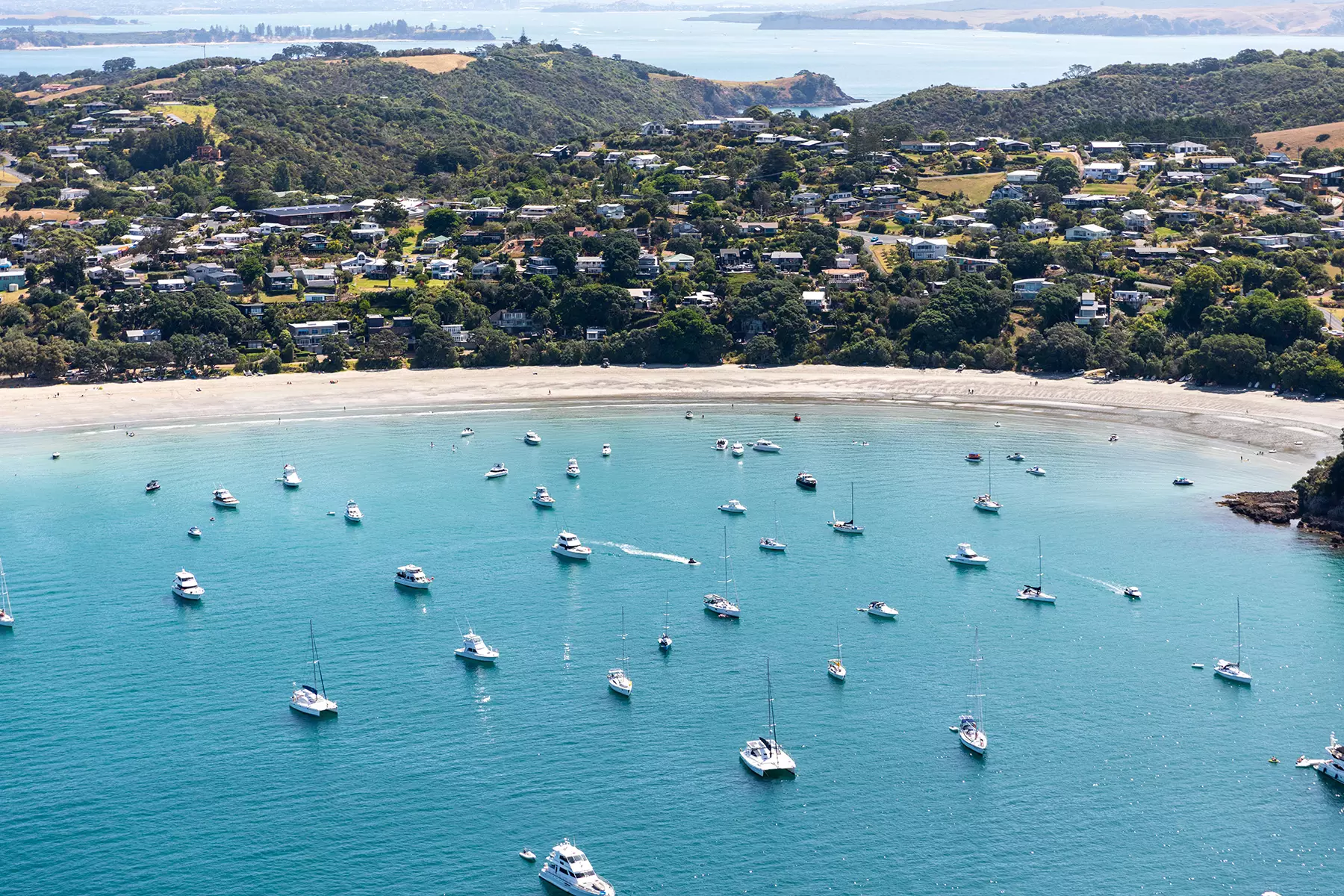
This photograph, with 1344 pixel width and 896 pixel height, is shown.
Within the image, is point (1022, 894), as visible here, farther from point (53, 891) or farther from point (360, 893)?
point (53, 891)

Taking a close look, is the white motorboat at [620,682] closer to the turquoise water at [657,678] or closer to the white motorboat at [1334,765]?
the turquoise water at [657,678]

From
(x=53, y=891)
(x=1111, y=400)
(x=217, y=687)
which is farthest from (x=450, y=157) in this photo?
(x=53, y=891)

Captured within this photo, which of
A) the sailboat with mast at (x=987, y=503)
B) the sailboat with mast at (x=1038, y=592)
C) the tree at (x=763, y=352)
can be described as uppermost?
the tree at (x=763, y=352)

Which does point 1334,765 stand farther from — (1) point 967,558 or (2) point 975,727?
(1) point 967,558

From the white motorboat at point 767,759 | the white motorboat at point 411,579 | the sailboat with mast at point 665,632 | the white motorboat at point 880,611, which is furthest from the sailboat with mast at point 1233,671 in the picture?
the white motorboat at point 411,579

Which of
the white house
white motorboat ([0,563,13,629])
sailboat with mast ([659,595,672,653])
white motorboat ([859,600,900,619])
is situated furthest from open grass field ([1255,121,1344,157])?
white motorboat ([0,563,13,629])

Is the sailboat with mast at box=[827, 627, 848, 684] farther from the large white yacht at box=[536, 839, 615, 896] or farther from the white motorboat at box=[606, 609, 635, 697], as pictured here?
the large white yacht at box=[536, 839, 615, 896]
